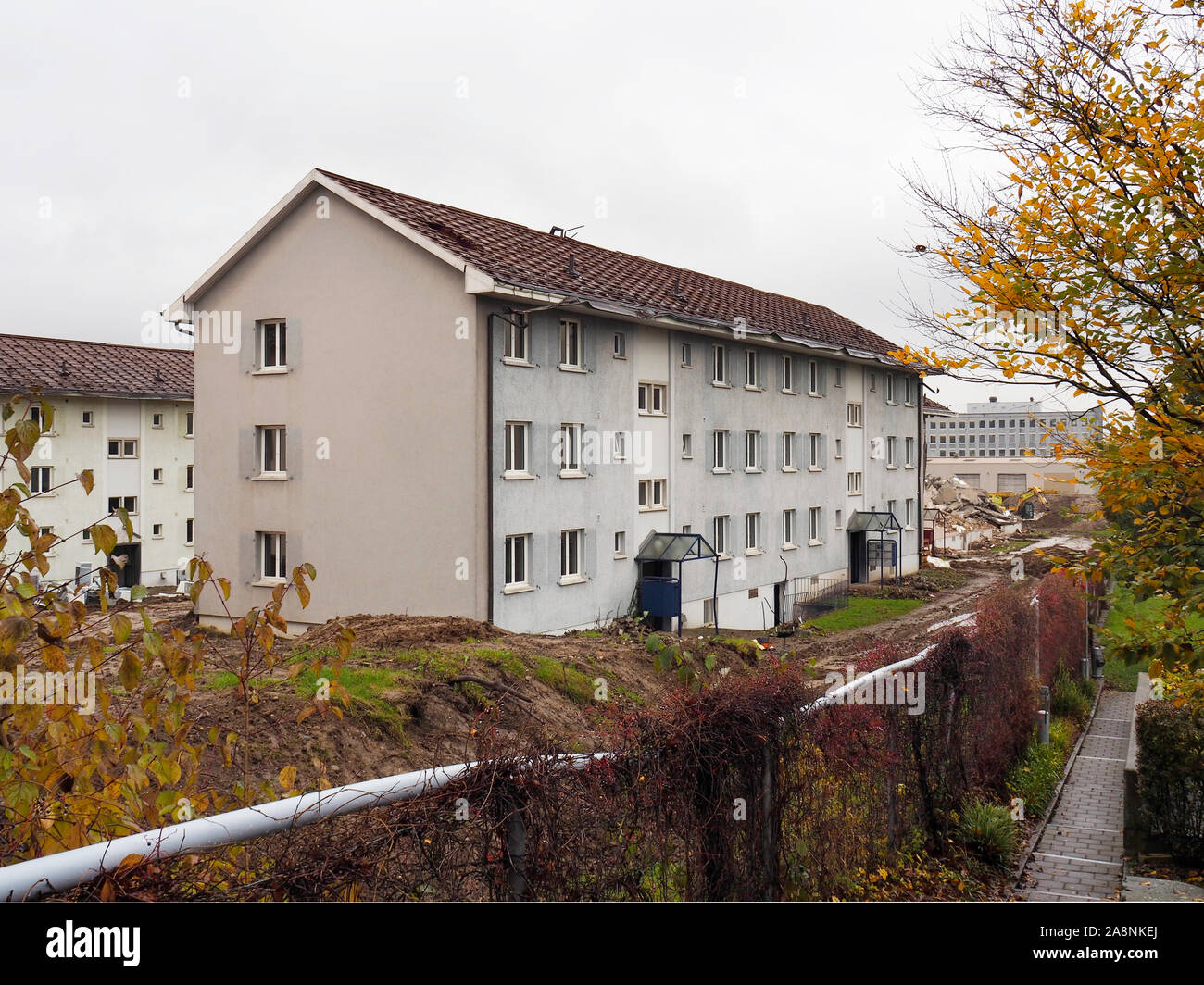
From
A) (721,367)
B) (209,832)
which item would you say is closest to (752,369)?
(721,367)

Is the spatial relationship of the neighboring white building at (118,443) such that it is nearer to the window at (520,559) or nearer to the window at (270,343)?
the window at (270,343)

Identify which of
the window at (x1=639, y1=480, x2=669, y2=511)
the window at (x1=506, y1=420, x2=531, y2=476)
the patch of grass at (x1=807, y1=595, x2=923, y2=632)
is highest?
the window at (x1=506, y1=420, x2=531, y2=476)

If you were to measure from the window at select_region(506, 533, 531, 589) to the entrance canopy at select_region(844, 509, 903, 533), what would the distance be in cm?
2020

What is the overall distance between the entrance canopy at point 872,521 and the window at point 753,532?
309 inches

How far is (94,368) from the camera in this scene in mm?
42188

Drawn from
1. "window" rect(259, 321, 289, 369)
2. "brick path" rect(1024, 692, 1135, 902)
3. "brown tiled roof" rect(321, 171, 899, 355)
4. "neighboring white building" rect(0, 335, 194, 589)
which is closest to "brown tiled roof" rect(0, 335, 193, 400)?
"neighboring white building" rect(0, 335, 194, 589)

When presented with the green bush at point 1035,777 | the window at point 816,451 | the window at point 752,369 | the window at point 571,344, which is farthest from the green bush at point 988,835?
the window at point 816,451

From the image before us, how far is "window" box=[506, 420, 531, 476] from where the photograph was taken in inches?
910

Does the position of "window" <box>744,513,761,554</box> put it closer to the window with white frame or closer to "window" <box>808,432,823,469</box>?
the window with white frame

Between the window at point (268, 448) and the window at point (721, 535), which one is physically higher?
the window at point (268, 448)

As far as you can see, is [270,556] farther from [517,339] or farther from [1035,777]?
[1035,777]

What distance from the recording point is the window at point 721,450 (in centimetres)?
3166

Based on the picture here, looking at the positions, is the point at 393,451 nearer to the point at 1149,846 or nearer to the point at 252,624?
the point at 1149,846

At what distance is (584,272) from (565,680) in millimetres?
13715
